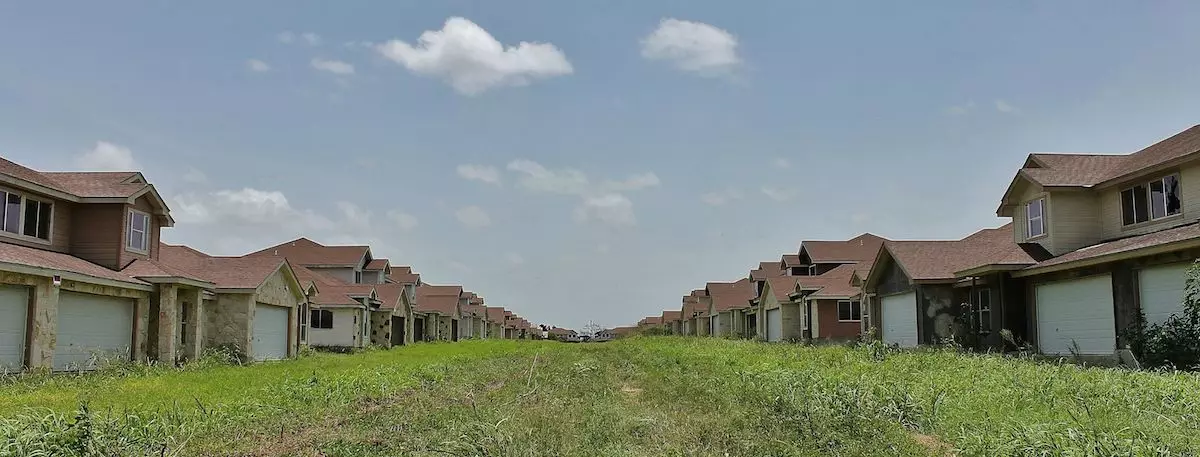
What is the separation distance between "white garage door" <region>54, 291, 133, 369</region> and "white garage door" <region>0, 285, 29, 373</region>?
1.48 meters

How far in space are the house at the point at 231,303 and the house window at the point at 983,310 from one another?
2261 cm

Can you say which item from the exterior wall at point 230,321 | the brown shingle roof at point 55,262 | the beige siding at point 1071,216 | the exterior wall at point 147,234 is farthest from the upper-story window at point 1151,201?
the exterior wall at point 147,234

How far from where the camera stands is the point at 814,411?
32.9 ft

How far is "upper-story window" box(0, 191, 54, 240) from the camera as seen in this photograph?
1992 centimetres

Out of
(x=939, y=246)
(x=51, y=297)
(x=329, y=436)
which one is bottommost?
(x=329, y=436)

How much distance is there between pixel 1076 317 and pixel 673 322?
3133 inches

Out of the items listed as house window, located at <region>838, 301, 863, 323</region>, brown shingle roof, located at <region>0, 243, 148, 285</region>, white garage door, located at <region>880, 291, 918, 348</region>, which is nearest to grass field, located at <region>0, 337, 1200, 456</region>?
brown shingle roof, located at <region>0, 243, 148, 285</region>

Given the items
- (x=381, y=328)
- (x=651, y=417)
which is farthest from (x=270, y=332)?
(x=651, y=417)

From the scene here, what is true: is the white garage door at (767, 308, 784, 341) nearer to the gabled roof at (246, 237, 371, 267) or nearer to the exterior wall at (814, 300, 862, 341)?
the exterior wall at (814, 300, 862, 341)

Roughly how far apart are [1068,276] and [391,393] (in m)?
17.3

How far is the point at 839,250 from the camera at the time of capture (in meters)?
51.9

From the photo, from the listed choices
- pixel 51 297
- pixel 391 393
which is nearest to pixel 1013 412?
pixel 391 393

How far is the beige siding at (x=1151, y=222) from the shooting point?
19.6 metres

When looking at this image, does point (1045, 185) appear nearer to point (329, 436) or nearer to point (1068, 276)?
point (1068, 276)
